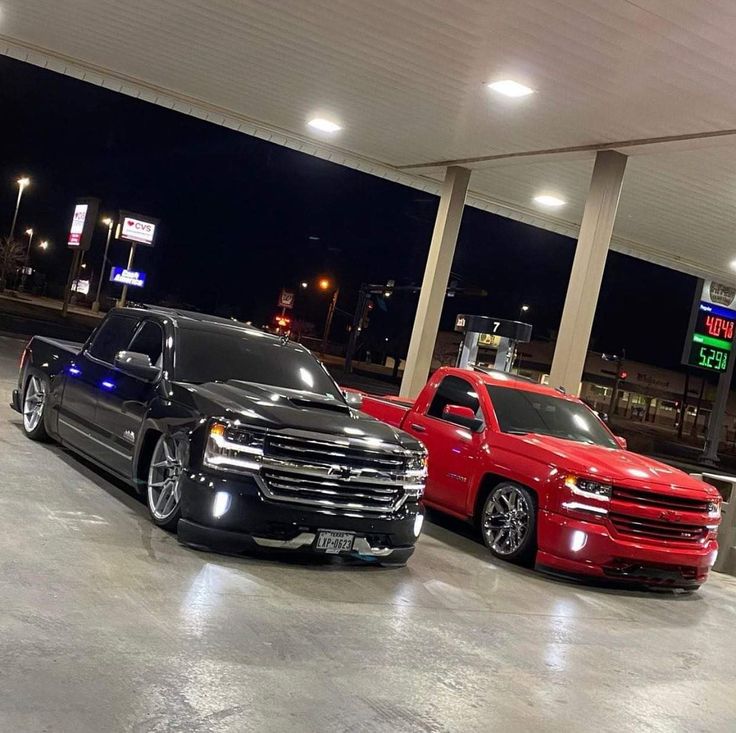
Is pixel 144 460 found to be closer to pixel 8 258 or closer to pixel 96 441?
pixel 96 441

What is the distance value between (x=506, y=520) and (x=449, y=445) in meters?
1.28

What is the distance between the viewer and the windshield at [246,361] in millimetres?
8398

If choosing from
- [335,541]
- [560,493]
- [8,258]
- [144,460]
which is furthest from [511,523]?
[8,258]

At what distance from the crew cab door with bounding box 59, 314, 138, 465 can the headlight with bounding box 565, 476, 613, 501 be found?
4291 millimetres

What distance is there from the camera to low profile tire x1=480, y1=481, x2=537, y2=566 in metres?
8.97

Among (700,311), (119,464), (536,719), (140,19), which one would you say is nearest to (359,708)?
(536,719)

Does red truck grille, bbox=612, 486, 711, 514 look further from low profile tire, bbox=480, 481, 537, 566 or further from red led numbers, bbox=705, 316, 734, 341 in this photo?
red led numbers, bbox=705, 316, 734, 341

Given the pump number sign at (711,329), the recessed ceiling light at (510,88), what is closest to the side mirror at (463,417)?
the recessed ceiling light at (510,88)

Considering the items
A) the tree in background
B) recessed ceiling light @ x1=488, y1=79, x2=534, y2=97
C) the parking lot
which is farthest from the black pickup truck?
the tree in background

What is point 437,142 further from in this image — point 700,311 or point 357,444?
point 357,444

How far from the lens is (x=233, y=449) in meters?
6.92

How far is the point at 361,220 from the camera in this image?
89500mm

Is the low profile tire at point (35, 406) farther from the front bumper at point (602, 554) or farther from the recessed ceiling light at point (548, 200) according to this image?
the recessed ceiling light at point (548, 200)

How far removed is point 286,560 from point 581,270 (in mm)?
9594
